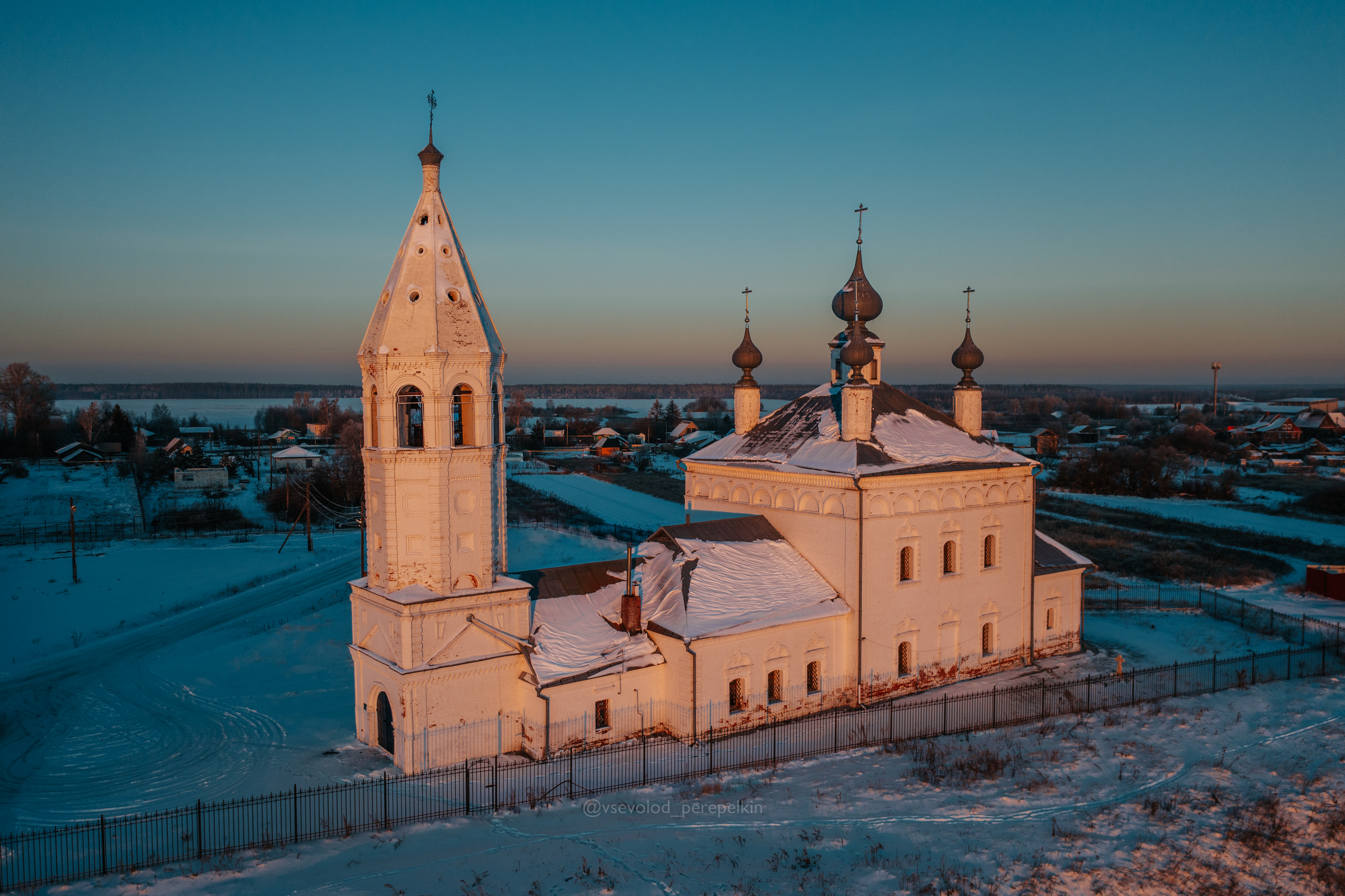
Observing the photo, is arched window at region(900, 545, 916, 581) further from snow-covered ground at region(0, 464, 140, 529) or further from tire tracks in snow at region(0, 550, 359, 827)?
snow-covered ground at region(0, 464, 140, 529)

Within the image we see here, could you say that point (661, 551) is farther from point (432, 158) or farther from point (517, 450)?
point (517, 450)

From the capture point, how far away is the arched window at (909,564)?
20547 mm

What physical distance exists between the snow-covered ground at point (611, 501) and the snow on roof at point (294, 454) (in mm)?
17989

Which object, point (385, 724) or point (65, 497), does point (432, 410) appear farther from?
point (65, 497)

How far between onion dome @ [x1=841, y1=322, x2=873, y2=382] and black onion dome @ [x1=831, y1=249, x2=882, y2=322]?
3.85 feet

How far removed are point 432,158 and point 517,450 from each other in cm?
9068

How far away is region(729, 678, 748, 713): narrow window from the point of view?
1800cm

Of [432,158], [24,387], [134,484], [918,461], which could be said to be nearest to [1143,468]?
[918,461]

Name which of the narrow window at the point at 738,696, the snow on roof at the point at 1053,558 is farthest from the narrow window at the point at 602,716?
the snow on roof at the point at 1053,558

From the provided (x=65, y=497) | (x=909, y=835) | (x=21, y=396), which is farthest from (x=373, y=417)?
(x=21, y=396)

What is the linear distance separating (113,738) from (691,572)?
1267 centimetres

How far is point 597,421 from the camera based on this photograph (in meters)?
147

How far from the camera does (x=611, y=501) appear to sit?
A: 2382 inches

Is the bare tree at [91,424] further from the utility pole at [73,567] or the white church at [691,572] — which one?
the white church at [691,572]
